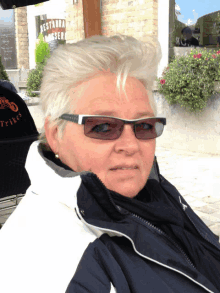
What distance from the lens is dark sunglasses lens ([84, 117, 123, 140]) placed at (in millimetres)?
1433

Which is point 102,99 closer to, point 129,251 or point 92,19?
point 129,251

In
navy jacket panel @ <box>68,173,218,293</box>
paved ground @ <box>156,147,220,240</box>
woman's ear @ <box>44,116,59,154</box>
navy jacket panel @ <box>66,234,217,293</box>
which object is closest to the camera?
navy jacket panel @ <box>66,234,217,293</box>

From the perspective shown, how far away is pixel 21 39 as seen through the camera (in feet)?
46.7

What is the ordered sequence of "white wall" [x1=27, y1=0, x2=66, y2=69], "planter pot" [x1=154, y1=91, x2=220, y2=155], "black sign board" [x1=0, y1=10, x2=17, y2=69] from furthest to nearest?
"black sign board" [x1=0, y1=10, x2=17, y2=69], "white wall" [x1=27, y1=0, x2=66, y2=69], "planter pot" [x1=154, y1=91, x2=220, y2=155]

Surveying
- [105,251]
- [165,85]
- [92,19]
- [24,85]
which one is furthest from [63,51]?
[24,85]

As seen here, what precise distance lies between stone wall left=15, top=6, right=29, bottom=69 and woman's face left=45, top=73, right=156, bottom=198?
1348 cm

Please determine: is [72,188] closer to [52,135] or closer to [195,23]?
[52,135]

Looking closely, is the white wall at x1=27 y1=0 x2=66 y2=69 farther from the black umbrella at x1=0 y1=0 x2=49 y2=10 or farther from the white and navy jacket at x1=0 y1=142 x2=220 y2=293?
the white and navy jacket at x1=0 y1=142 x2=220 y2=293

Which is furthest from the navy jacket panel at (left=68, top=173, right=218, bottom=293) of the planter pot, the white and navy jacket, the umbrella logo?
the planter pot

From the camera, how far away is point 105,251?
113cm

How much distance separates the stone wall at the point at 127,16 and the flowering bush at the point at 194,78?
58.8 inches

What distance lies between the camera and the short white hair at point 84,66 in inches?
59.4

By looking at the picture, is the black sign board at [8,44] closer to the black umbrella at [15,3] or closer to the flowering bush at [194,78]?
the flowering bush at [194,78]

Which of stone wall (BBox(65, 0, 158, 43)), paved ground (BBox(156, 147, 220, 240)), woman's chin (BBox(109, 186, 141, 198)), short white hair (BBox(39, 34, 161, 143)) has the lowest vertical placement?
paved ground (BBox(156, 147, 220, 240))
